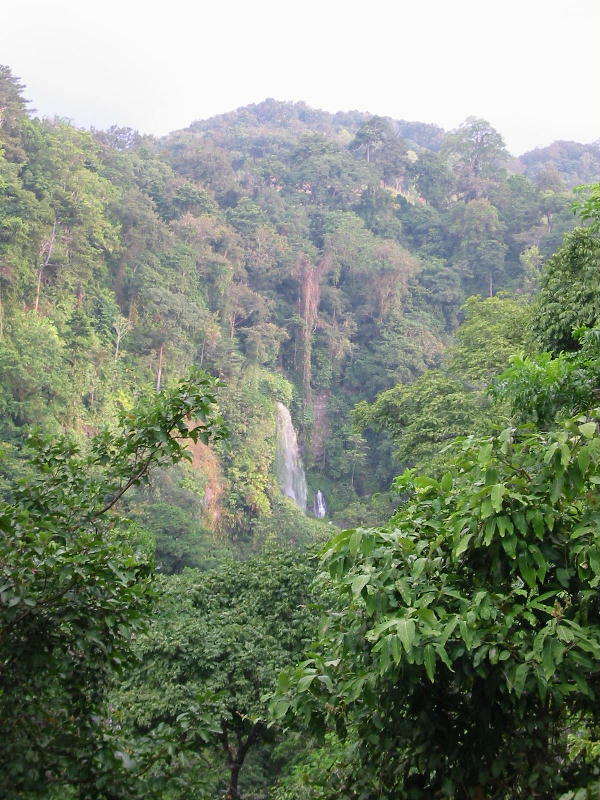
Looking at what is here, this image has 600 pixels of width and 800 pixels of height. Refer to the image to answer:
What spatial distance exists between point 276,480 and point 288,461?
6.90ft

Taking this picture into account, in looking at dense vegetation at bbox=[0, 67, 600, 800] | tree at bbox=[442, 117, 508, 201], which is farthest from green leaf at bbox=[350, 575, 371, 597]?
tree at bbox=[442, 117, 508, 201]

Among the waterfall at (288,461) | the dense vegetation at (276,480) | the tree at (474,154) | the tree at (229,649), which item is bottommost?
the waterfall at (288,461)

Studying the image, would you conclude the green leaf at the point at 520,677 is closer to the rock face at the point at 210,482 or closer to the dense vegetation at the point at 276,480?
the dense vegetation at the point at 276,480

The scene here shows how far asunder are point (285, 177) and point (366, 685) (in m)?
36.7

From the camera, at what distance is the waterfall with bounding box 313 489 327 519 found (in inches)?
1014

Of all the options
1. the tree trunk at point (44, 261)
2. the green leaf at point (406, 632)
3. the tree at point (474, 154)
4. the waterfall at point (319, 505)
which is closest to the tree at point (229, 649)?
the green leaf at point (406, 632)

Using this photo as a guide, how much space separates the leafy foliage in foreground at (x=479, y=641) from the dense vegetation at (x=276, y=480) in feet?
0.04

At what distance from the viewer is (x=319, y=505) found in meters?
26.1

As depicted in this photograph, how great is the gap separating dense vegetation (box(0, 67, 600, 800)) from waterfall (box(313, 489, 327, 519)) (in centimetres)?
41

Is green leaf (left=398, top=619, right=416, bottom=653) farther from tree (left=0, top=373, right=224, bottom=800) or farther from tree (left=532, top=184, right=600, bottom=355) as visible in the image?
tree (left=532, top=184, right=600, bottom=355)

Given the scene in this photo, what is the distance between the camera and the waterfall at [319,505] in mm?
25766

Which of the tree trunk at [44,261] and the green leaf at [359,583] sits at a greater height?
the tree trunk at [44,261]

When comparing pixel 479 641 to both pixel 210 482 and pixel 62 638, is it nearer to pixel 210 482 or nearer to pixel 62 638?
pixel 62 638

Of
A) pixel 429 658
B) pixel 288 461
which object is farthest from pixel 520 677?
pixel 288 461
